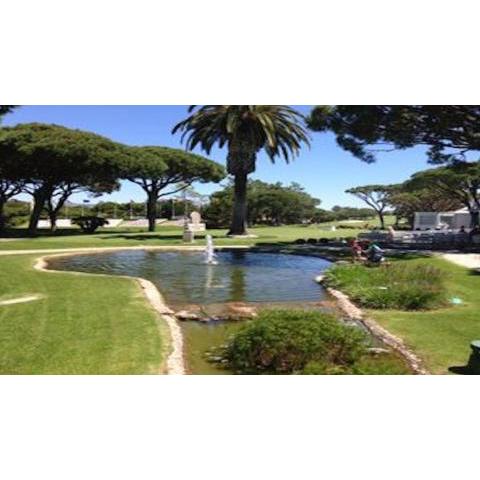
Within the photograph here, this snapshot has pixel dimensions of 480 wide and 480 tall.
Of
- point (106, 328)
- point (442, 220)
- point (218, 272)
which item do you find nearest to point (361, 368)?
point (106, 328)

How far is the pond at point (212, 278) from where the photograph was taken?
10.9m

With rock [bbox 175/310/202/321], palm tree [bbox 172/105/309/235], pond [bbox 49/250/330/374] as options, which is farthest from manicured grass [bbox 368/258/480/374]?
palm tree [bbox 172/105/309/235]

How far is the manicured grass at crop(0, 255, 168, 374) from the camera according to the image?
27.4 ft

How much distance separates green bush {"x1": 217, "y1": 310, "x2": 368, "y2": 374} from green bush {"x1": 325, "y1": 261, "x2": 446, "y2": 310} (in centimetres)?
377

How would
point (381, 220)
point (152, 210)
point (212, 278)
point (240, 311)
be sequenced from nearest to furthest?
1. point (240, 311)
2. point (212, 278)
3. point (381, 220)
4. point (152, 210)

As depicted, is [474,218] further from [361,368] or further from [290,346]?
[290,346]

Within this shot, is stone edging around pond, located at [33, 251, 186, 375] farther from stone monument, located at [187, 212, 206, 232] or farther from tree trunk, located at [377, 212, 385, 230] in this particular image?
tree trunk, located at [377, 212, 385, 230]

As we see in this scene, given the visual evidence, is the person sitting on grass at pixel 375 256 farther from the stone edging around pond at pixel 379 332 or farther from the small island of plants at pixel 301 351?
the small island of plants at pixel 301 351

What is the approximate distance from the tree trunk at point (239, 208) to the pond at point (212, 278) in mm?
10360

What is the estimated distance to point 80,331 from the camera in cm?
1003

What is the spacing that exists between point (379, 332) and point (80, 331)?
5.32 metres

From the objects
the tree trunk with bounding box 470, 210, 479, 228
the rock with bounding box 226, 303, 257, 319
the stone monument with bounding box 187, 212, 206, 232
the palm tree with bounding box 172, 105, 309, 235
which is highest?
the palm tree with bounding box 172, 105, 309, 235
